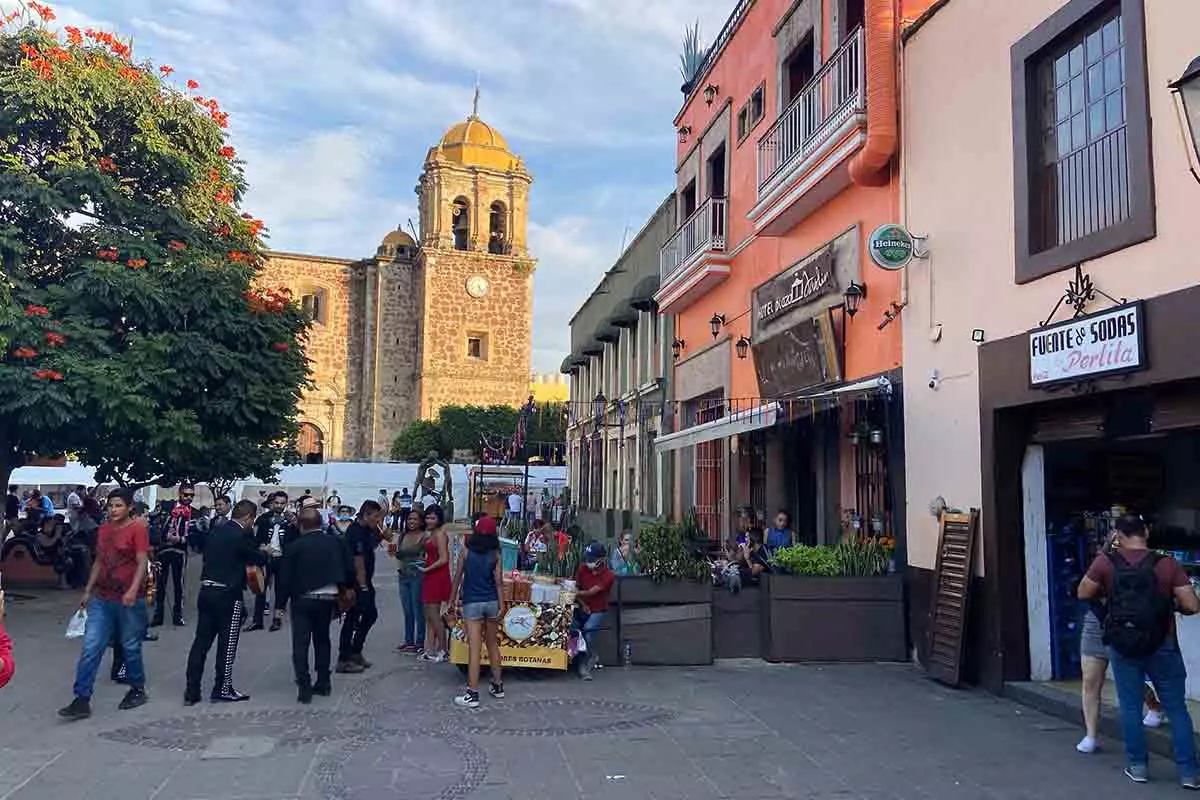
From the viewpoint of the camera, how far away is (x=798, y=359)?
11.7m

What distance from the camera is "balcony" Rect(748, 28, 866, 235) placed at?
32.3 ft

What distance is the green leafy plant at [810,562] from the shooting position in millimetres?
9211

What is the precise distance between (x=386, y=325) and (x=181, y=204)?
3708 centimetres

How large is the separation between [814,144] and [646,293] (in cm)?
823

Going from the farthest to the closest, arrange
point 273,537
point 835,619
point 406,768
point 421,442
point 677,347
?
point 421,442
point 677,347
point 273,537
point 835,619
point 406,768

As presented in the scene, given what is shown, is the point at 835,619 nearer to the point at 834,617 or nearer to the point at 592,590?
the point at 834,617

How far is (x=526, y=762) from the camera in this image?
589 centimetres

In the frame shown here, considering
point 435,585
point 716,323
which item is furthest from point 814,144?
point 435,585

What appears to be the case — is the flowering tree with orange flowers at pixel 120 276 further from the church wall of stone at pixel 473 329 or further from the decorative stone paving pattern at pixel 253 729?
the church wall of stone at pixel 473 329

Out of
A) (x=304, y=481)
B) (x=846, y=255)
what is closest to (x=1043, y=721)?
(x=846, y=255)

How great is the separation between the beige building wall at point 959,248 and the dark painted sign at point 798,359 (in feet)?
5.36

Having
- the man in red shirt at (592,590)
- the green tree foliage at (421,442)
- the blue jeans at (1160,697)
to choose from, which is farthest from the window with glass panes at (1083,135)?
the green tree foliage at (421,442)

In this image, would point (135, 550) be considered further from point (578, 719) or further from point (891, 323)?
point (891, 323)

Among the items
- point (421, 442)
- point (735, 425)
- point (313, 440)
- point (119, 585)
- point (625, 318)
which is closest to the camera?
point (119, 585)
